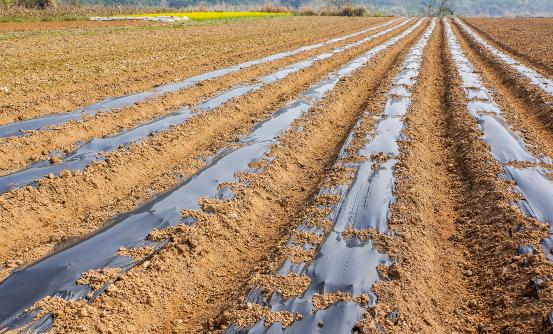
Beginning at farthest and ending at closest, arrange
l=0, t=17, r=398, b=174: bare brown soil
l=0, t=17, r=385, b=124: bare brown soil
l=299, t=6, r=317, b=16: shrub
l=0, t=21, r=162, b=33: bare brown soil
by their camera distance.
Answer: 1. l=299, t=6, r=317, b=16: shrub
2. l=0, t=21, r=162, b=33: bare brown soil
3. l=0, t=17, r=385, b=124: bare brown soil
4. l=0, t=17, r=398, b=174: bare brown soil

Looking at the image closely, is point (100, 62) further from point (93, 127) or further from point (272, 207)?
point (272, 207)

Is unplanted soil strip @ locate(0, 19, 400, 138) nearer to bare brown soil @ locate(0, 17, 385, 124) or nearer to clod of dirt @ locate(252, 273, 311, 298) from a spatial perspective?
bare brown soil @ locate(0, 17, 385, 124)

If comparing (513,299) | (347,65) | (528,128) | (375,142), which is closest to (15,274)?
(513,299)

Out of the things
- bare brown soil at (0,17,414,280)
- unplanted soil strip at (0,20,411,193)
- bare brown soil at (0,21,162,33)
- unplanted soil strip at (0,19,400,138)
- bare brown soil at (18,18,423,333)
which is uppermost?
bare brown soil at (0,21,162,33)

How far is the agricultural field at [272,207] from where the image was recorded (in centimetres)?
345

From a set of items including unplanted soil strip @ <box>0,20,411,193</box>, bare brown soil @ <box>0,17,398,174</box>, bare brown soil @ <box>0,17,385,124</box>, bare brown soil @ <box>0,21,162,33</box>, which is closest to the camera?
unplanted soil strip @ <box>0,20,411,193</box>

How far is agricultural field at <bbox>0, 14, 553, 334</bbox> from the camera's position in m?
3.45

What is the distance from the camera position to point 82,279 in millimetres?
3670

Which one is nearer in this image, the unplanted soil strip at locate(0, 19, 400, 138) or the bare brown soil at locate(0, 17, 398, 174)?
the bare brown soil at locate(0, 17, 398, 174)

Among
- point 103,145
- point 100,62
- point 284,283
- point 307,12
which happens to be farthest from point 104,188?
point 307,12

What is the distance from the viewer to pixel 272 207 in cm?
541

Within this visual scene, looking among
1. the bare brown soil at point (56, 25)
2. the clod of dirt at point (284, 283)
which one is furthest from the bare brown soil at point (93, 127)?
the bare brown soil at point (56, 25)

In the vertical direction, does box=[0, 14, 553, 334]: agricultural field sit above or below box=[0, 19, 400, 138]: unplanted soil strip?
below


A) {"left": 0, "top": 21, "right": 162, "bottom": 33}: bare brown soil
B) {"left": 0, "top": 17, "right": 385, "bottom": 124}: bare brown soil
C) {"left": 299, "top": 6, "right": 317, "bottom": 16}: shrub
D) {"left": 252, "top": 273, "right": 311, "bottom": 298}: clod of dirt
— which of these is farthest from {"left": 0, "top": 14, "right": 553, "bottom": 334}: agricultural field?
Result: {"left": 299, "top": 6, "right": 317, "bottom": 16}: shrub
